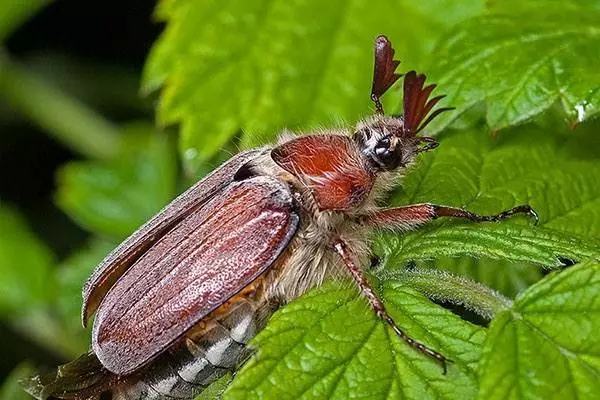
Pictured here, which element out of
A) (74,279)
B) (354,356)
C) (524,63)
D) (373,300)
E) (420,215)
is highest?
(524,63)

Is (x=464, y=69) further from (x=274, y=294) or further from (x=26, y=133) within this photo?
(x=26, y=133)

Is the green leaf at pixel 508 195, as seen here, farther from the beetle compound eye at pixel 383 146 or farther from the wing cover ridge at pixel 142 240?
the wing cover ridge at pixel 142 240

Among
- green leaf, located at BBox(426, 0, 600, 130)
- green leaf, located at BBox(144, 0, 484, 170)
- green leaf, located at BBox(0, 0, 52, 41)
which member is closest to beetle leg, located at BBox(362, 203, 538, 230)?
green leaf, located at BBox(426, 0, 600, 130)

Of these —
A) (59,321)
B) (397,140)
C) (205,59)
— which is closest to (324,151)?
(397,140)

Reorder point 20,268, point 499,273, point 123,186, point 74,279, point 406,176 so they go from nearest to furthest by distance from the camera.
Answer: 1. point 406,176
2. point 499,273
3. point 74,279
4. point 20,268
5. point 123,186

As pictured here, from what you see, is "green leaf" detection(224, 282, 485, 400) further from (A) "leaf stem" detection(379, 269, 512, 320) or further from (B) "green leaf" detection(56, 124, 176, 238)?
(B) "green leaf" detection(56, 124, 176, 238)

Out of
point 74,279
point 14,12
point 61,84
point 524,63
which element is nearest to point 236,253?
point 524,63

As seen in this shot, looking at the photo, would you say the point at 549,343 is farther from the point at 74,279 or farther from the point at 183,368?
the point at 74,279
